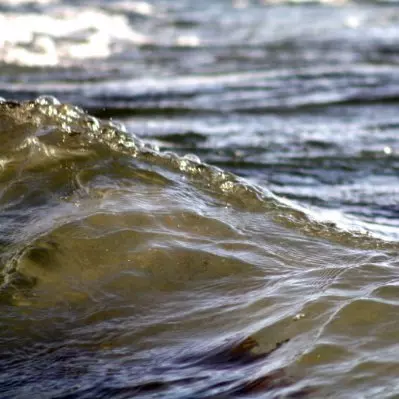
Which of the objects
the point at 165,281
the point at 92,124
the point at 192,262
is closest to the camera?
the point at 165,281

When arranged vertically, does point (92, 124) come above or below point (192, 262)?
above

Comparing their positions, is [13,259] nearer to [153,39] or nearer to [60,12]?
[153,39]

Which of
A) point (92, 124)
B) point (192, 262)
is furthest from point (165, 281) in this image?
point (92, 124)

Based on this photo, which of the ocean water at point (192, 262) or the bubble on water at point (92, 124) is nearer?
the ocean water at point (192, 262)

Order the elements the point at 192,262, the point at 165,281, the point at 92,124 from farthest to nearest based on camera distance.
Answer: the point at 92,124, the point at 192,262, the point at 165,281

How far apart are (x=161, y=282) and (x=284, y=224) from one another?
0.81 metres

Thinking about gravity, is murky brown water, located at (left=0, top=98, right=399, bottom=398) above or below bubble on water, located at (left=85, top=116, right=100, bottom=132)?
below

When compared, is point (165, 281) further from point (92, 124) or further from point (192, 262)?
point (92, 124)

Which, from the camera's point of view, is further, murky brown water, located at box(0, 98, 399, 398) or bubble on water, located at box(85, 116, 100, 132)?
bubble on water, located at box(85, 116, 100, 132)

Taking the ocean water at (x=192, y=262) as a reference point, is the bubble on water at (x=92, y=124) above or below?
above

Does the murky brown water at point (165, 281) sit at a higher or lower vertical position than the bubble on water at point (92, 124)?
lower

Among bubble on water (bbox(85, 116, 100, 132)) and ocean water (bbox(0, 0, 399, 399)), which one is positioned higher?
bubble on water (bbox(85, 116, 100, 132))

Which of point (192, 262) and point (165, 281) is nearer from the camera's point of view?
point (165, 281)

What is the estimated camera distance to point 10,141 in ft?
17.1
